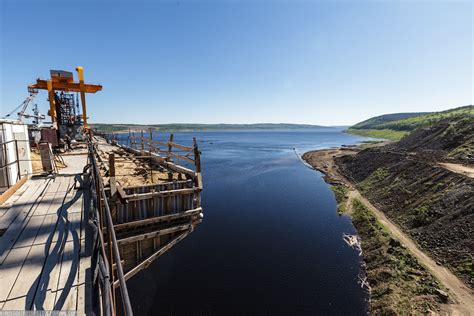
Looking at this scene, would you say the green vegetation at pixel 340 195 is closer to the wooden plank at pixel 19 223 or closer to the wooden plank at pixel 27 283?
the wooden plank at pixel 19 223

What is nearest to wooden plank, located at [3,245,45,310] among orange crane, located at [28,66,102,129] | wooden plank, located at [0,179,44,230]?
wooden plank, located at [0,179,44,230]

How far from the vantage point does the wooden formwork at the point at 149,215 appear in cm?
822

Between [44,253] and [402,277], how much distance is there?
16558 millimetres

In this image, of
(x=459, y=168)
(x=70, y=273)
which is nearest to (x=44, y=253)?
(x=70, y=273)

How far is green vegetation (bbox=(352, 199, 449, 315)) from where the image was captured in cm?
1088

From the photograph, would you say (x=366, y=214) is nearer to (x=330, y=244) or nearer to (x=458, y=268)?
(x=330, y=244)

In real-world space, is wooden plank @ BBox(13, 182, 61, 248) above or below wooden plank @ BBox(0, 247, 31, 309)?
above

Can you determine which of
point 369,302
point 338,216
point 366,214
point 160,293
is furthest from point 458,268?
point 160,293

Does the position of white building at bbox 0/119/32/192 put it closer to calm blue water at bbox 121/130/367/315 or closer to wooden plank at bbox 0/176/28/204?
wooden plank at bbox 0/176/28/204

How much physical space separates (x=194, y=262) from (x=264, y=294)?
18.2 ft

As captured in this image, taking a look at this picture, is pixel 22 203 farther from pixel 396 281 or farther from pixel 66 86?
pixel 66 86

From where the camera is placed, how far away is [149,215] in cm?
888

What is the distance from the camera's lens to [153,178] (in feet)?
37.9

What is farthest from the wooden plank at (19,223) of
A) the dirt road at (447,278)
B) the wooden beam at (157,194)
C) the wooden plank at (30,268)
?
the dirt road at (447,278)
